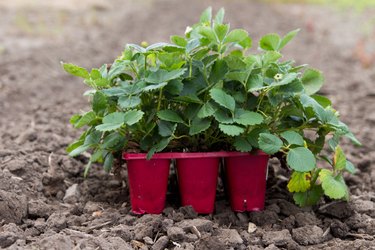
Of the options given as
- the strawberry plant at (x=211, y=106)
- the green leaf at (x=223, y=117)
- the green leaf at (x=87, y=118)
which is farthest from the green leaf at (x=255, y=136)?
the green leaf at (x=87, y=118)

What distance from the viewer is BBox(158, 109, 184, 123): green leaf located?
6.98 feet

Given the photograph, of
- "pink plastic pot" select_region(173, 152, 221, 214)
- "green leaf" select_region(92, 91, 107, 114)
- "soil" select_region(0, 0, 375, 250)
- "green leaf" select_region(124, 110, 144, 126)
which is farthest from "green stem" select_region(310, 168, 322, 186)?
"green leaf" select_region(92, 91, 107, 114)

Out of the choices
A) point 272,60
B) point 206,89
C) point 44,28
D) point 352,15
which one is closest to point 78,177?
point 206,89

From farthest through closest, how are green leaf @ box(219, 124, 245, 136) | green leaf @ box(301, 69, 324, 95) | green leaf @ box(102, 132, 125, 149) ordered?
green leaf @ box(301, 69, 324, 95) → green leaf @ box(102, 132, 125, 149) → green leaf @ box(219, 124, 245, 136)

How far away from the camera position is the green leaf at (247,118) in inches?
81.4

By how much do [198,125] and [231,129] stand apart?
15 centimetres

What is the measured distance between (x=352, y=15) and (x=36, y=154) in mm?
9566

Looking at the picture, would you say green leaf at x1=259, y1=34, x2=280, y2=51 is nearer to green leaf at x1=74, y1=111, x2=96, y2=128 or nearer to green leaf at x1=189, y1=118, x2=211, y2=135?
green leaf at x1=189, y1=118, x2=211, y2=135

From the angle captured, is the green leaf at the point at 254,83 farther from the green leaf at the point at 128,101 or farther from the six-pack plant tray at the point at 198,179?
the green leaf at the point at 128,101

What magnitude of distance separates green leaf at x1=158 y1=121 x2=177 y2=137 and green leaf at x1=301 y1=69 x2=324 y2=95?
0.55m

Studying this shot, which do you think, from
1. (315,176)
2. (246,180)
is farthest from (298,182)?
(246,180)

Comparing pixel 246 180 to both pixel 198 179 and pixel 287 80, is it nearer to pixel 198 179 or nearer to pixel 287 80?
pixel 198 179

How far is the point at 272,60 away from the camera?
2172 mm

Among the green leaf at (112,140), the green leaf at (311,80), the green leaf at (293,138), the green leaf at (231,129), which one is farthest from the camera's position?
the green leaf at (311,80)
